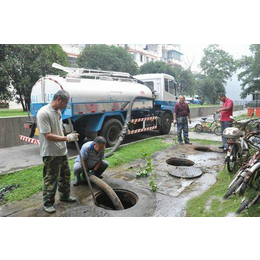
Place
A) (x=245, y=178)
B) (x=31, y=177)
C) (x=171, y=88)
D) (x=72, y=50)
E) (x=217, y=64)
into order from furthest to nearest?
(x=217, y=64), (x=72, y=50), (x=171, y=88), (x=31, y=177), (x=245, y=178)

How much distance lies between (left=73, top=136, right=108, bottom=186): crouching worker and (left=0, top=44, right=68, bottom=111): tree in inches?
412

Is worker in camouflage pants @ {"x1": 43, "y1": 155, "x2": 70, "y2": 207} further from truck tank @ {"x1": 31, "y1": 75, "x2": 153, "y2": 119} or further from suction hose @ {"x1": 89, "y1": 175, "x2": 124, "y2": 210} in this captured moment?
truck tank @ {"x1": 31, "y1": 75, "x2": 153, "y2": 119}

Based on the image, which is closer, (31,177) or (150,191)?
(150,191)

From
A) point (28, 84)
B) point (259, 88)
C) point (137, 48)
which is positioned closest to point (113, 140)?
point (28, 84)

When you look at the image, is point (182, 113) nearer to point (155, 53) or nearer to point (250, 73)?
point (250, 73)

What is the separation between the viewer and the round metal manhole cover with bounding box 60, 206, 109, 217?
3.18 meters

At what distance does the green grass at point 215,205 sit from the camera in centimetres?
303

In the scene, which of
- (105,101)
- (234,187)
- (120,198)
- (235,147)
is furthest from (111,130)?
(234,187)

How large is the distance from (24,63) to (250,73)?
22788 mm

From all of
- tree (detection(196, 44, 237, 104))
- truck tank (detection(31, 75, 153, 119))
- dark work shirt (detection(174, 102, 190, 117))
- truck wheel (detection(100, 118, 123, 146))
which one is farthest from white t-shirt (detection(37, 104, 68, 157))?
tree (detection(196, 44, 237, 104))

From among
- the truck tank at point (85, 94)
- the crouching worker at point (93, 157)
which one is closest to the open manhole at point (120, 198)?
the crouching worker at point (93, 157)

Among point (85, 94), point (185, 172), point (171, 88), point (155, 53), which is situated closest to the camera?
point (185, 172)

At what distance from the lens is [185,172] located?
493 cm

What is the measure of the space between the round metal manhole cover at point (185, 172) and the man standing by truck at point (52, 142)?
2445 mm
